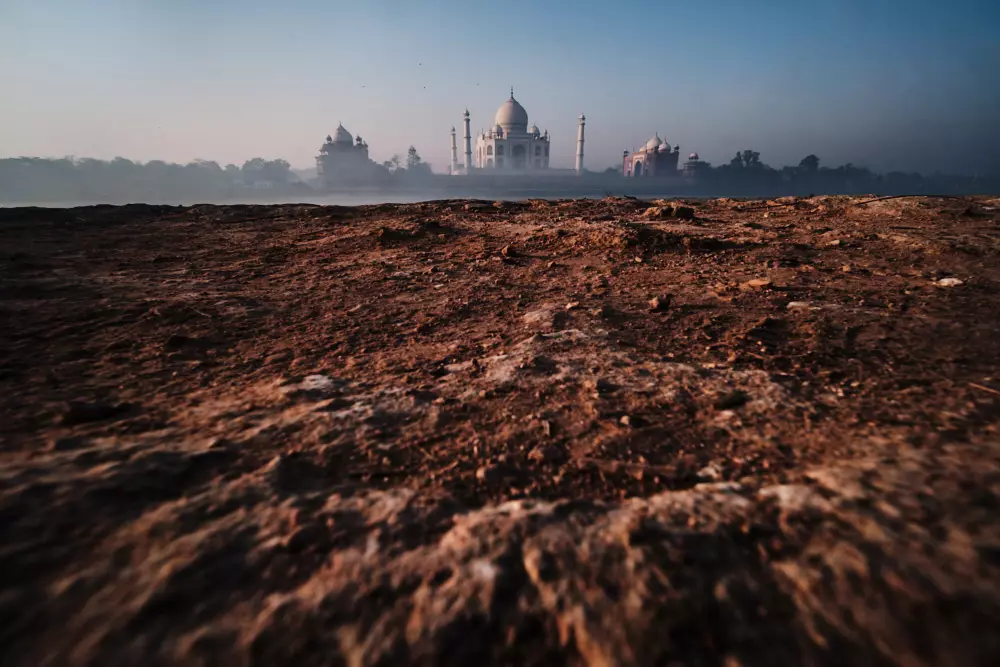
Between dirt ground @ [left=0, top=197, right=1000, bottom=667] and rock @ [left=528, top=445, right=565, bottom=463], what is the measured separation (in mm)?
28

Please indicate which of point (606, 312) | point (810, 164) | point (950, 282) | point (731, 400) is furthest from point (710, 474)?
point (810, 164)

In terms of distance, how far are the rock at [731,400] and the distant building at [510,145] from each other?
6408 cm

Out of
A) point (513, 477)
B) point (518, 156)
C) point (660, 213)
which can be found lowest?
point (513, 477)

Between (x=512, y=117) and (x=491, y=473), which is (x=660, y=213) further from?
(x=512, y=117)

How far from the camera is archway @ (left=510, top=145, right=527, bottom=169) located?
62.3 m

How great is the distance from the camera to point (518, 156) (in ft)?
206

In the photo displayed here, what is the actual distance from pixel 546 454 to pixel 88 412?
1.50 m

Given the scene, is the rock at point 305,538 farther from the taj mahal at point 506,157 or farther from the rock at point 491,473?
the taj mahal at point 506,157

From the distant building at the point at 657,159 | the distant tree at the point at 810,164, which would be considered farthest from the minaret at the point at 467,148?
the distant tree at the point at 810,164

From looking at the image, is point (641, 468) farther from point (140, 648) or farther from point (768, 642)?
point (140, 648)

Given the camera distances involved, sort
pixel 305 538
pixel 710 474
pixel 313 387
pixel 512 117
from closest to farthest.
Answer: pixel 305 538 < pixel 710 474 < pixel 313 387 < pixel 512 117

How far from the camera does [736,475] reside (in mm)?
1111

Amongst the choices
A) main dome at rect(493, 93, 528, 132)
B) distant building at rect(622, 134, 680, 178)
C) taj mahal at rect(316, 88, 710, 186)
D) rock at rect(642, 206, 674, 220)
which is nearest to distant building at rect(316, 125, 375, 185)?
taj mahal at rect(316, 88, 710, 186)

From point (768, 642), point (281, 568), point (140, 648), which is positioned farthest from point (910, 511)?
point (140, 648)
